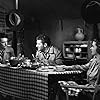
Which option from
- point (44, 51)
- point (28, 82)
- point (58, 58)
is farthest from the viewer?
point (58, 58)

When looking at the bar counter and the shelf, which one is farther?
the shelf

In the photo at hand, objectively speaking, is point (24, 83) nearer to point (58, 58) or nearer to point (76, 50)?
point (58, 58)

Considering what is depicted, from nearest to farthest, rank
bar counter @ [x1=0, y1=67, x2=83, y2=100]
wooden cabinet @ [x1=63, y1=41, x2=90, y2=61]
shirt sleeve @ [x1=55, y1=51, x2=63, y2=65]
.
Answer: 1. bar counter @ [x1=0, y1=67, x2=83, y2=100]
2. wooden cabinet @ [x1=63, y1=41, x2=90, y2=61]
3. shirt sleeve @ [x1=55, y1=51, x2=63, y2=65]

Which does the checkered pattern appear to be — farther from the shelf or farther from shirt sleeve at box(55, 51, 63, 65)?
the shelf

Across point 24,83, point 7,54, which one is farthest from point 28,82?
point 7,54

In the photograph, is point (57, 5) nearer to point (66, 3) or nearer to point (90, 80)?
point (66, 3)

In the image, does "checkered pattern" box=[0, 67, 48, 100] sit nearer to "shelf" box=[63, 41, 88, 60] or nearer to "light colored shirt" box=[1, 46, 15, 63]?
"light colored shirt" box=[1, 46, 15, 63]

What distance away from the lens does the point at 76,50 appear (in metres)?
7.07

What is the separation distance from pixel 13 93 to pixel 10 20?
11.1 ft

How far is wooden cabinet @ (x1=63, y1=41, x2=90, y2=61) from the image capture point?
6.79 metres

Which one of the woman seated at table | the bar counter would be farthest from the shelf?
the bar counter

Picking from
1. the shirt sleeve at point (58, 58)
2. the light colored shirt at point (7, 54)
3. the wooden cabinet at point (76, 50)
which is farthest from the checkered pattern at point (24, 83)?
the wooden cabinet at point (76, 50)

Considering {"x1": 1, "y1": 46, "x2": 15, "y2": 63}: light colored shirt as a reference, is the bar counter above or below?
below

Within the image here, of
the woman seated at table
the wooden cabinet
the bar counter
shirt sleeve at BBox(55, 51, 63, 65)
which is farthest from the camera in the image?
shirt sleeve at BBox(55, 51, 63, 65)
